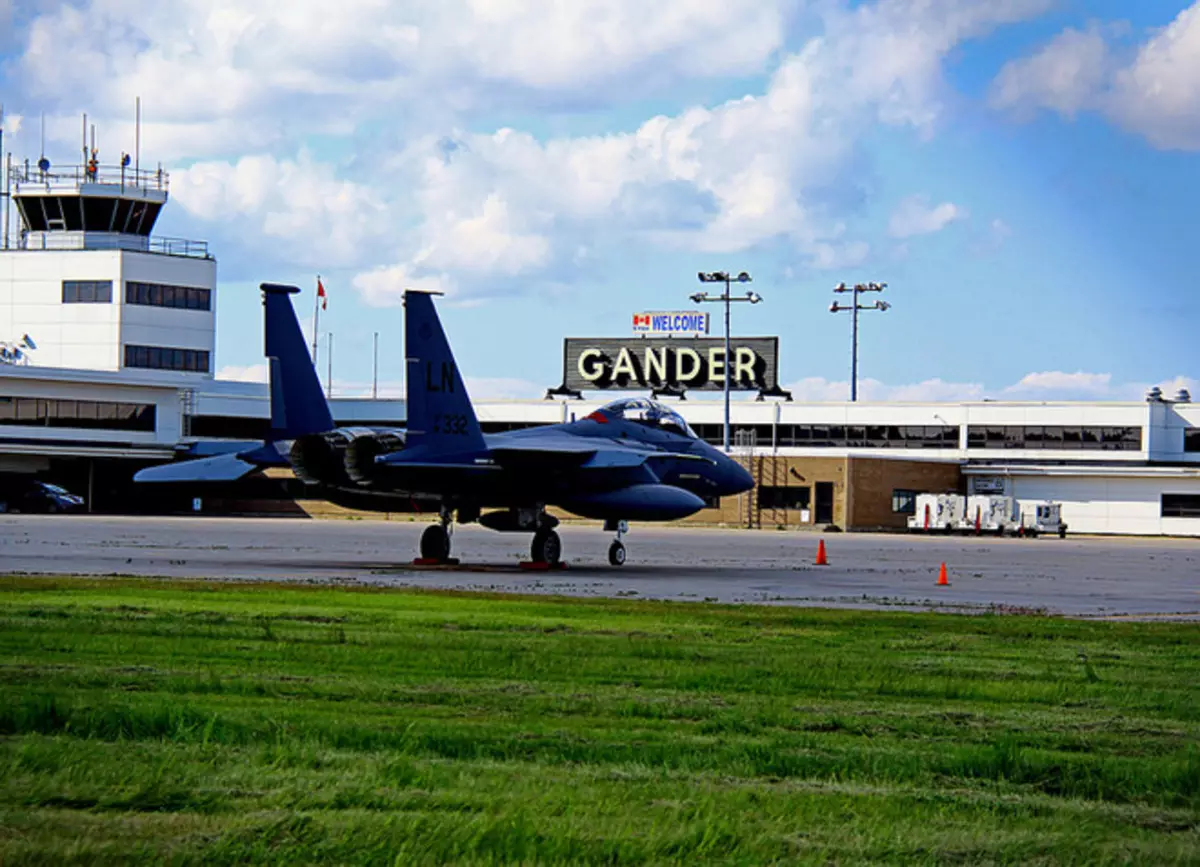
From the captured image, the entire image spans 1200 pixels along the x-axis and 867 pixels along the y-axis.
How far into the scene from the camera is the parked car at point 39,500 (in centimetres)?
8700

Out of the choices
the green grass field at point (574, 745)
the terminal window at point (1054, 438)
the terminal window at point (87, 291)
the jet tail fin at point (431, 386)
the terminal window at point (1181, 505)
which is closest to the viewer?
the green grass field at point (574, 745)

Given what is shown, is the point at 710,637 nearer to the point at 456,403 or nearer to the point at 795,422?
the point at 456,403

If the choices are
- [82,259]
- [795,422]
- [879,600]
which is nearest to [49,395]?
[82,259]

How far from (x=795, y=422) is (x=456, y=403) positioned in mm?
74548

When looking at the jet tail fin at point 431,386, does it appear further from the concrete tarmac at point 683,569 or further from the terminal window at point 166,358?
the terminal window at point 166,358

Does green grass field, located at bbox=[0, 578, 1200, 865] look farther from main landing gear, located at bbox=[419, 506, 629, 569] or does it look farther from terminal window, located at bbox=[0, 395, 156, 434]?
terminal window, located at bbox=[0, 395, 156, 434]

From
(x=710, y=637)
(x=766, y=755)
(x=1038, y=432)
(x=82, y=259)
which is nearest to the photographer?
(x=766, y=755)

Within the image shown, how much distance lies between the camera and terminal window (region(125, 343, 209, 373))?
96750 millimetres

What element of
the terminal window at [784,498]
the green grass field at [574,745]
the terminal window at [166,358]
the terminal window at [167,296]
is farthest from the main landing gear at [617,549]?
the terminal window at [166,358]

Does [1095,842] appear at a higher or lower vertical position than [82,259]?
lower

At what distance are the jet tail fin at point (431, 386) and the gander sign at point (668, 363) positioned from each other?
246ft

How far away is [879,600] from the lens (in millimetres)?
26719

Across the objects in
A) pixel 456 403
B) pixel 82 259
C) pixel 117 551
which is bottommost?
pixel 117 551

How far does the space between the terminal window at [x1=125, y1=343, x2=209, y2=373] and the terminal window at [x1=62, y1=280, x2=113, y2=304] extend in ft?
10.4
